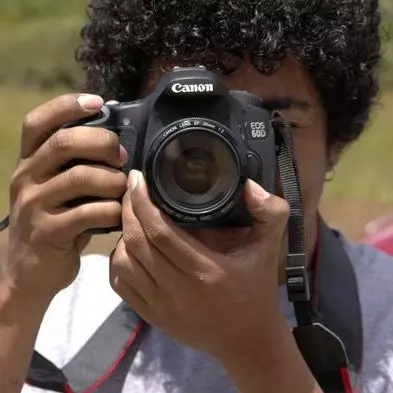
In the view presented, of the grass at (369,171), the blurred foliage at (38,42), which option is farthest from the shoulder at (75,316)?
the blurred foliage at (38,42)

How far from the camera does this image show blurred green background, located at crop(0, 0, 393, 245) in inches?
182

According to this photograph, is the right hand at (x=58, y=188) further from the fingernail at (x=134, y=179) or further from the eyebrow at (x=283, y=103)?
the eyebrow at (x=283, y=103)

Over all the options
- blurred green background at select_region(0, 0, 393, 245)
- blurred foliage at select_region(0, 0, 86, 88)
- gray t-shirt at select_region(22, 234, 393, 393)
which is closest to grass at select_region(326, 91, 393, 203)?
blurred green background at select_region(0, 0, 393, 245)

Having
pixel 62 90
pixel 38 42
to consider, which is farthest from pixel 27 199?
pixel 38 42

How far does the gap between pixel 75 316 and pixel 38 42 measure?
10331 millimetres

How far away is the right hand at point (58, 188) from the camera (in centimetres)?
115

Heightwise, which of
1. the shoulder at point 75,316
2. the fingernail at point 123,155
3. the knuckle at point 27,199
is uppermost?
the fingernail at point 123,155

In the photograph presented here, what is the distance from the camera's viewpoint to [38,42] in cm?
1143

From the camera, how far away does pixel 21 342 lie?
4.04 ft

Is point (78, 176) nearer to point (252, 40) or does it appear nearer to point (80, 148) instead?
point (80, 148)

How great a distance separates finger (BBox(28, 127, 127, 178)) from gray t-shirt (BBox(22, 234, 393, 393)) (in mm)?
303

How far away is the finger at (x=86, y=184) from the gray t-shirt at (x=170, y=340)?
28 centimetres

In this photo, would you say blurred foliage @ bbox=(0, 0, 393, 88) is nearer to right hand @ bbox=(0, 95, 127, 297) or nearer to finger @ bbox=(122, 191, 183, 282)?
right hand @ bbox=(0, 95, 127, 297)

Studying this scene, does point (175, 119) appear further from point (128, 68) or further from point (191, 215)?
point (128, 68)
